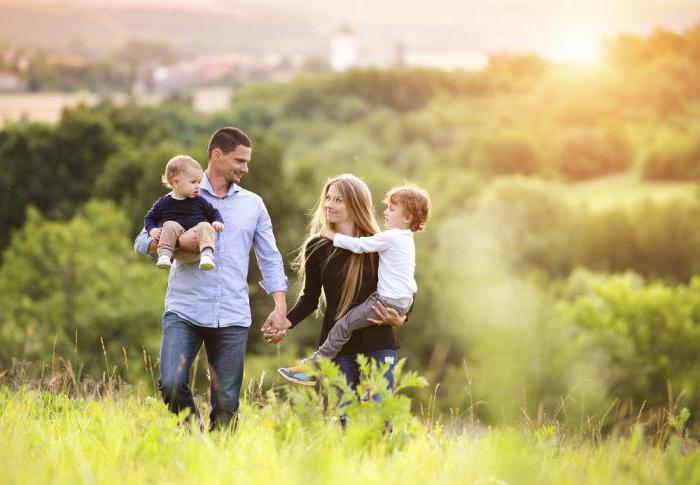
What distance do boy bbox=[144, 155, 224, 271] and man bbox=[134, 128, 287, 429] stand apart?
8cm

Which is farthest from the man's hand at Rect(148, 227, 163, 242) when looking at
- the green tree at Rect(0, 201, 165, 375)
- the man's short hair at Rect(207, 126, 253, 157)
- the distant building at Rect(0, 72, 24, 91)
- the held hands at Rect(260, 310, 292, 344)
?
the distant building at Rect(0, 72, 24, 91)

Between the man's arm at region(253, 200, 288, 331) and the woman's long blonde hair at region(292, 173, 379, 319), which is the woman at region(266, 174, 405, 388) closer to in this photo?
the woman's long blonde hair at region(292, 173, 379, 319)

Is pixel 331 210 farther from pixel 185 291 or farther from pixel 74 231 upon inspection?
pixel 74 231

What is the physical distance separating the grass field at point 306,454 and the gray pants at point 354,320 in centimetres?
86

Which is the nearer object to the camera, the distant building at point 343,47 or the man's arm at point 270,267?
the man's arm at point 270,267

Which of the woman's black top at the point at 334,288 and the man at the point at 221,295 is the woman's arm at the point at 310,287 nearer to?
the woman's black top at the point at 334,288

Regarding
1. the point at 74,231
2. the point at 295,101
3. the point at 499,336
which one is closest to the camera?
the point at 499,336

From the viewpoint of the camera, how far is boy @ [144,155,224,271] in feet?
18.1

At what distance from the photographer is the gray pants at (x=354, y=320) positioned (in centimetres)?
566

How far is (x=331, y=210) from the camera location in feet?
19.2

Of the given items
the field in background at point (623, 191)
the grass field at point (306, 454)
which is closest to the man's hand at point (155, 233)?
the grass field at point (306, 454)

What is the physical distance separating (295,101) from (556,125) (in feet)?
85.2

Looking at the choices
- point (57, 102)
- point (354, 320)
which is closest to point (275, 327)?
point (354, 320)

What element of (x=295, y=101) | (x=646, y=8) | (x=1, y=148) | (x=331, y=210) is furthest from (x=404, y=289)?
(x=295, y=101)
